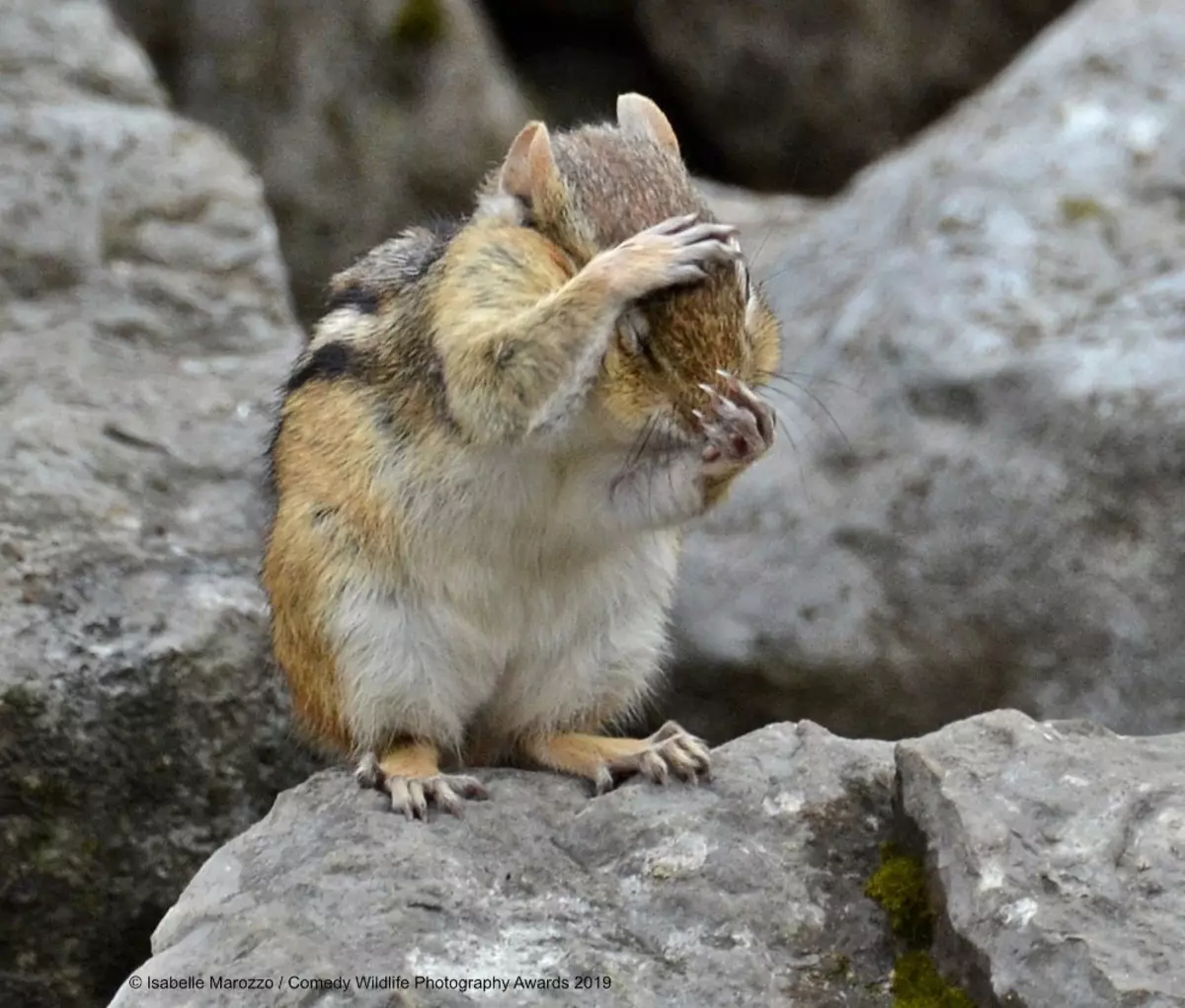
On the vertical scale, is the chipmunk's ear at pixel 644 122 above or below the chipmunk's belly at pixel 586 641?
above

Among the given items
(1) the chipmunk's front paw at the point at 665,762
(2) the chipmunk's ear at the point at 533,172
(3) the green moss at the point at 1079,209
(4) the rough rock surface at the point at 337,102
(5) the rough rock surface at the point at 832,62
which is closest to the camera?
(2) the chipmunk's ear at the point at 533,172

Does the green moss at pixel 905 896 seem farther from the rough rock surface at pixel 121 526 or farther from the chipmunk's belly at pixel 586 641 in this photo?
the rough rock surface at pixel 121 526

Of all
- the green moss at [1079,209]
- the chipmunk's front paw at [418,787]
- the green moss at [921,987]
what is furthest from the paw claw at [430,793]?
the green moss at [1079,209]

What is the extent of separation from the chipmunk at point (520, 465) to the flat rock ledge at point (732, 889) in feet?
0.67

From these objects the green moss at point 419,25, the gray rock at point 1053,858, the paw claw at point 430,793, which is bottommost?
the green moss at point 419,25

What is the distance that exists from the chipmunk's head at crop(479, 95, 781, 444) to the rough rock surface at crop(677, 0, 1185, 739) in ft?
6.18

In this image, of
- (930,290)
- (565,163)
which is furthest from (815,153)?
(565,163)

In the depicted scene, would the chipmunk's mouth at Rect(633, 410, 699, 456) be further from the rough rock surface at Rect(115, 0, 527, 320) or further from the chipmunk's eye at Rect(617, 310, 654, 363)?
the rough rock surface at Rect(115, 0, 527, 320)

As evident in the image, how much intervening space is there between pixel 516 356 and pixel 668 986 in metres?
1.22

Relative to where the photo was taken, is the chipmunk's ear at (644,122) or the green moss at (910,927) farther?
the chipmunk's ear at (644,122)

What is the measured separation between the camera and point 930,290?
6.14 metres

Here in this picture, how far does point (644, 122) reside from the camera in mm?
4059

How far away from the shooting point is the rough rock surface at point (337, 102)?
8.83 metres

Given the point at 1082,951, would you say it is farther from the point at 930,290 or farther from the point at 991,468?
the point at 930,290
